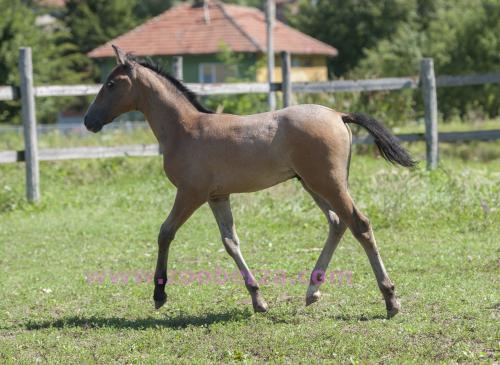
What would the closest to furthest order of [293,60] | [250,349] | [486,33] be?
[250,349], [486,33], [293,60]

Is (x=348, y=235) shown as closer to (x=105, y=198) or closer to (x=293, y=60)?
(x=105, y=198)

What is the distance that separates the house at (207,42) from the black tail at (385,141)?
28.5 meters

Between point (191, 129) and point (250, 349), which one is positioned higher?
point (191, 129)

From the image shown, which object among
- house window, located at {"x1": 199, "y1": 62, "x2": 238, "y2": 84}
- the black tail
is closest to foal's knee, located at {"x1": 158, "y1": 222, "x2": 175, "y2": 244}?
the black tail

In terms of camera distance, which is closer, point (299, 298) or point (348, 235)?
point (299, 298)

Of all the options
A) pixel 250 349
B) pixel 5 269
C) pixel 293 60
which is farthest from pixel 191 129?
pixel 293 60

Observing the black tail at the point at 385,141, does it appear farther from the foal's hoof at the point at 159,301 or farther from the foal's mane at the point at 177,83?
the foal's hoof at the point at 159,301

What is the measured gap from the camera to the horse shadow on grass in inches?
249

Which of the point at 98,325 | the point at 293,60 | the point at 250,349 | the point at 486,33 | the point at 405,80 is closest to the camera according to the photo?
the point at 250,349

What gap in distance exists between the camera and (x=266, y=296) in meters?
7.16

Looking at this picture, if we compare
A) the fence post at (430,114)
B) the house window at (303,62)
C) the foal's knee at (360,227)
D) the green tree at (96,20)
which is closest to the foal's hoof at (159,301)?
the foal's knee at (360,227)

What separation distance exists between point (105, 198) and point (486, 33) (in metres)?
16.5

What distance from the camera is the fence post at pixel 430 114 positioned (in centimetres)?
1352

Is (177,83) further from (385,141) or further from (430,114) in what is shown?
(430,114)
